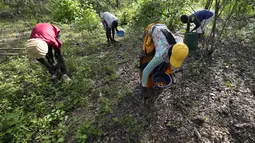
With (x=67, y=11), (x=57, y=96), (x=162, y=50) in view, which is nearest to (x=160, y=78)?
(x=162, y=50)

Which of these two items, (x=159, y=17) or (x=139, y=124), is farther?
(x=159, y=17)

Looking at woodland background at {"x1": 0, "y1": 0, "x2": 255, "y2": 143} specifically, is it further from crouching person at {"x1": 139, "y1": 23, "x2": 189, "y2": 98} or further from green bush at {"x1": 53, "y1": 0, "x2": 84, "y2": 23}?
green bush at {"x1": 53, "y1": 0, "x2": 84, "y2": 23}

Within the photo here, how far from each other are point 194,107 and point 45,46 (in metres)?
2.75

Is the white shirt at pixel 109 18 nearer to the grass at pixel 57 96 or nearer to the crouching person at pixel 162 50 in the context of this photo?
the grass at pixel 57 96

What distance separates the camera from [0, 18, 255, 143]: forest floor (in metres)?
2.24

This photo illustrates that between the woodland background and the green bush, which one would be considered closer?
the woodland background

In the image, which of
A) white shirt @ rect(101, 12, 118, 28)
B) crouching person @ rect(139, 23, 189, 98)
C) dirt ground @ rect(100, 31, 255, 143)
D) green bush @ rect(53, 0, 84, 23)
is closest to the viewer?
crouching person @ rect(139, 23, 189, 98)

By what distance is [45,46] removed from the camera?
8.70 feet

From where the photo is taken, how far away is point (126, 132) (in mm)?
2330

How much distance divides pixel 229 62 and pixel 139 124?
2835 millimetres

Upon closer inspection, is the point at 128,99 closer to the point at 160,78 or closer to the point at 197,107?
the point at 160,78

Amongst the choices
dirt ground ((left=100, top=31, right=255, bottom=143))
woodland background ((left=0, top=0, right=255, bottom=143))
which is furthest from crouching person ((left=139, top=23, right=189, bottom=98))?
woodland background ((left=0, top=0, right=255, bottom=143))

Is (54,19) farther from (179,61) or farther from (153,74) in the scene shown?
(179,61)

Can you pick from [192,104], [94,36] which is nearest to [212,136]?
[192,104]
